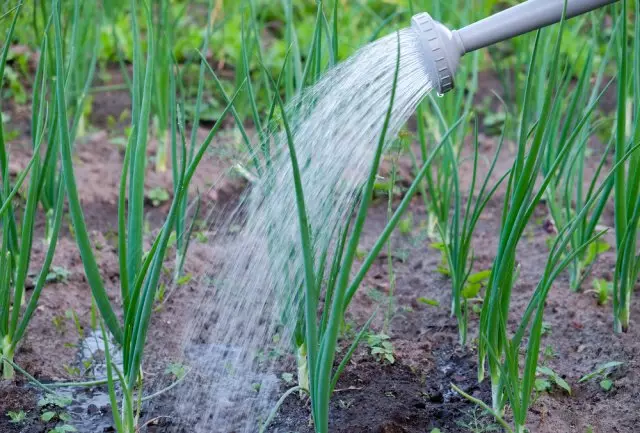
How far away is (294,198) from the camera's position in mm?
1807

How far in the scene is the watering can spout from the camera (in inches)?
62.0

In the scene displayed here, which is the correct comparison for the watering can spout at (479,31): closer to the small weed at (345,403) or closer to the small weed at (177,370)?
the small weed at (345,403)

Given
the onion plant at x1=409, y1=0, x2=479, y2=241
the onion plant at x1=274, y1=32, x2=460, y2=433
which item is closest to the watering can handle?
the onion plant at x1=274, y1=32, x2=460, y2=433

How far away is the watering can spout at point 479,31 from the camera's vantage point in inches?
62.0

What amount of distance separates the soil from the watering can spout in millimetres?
463

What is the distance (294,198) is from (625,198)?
28.4 inches

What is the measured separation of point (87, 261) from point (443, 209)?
1.12 meters

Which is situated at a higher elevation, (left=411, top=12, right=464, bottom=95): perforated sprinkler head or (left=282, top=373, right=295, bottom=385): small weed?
(left=411, top=12, right=464, bottom=95): perforated sprinkler head

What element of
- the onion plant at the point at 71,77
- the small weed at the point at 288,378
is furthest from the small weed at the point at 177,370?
the onion plant at the point at 71,77

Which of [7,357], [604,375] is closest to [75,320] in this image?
[7,357]

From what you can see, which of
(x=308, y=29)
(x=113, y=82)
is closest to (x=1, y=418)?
(x=113, y=82)

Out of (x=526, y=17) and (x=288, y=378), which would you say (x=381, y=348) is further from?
(x=526, y=17)

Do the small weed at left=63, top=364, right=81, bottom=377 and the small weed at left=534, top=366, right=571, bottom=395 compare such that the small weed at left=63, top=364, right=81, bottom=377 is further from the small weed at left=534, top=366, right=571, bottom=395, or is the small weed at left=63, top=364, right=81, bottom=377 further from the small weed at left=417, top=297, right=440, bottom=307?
the small weed at left=534, top=366, right=571, bottom=395

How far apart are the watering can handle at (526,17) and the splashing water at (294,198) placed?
139 millimetres
